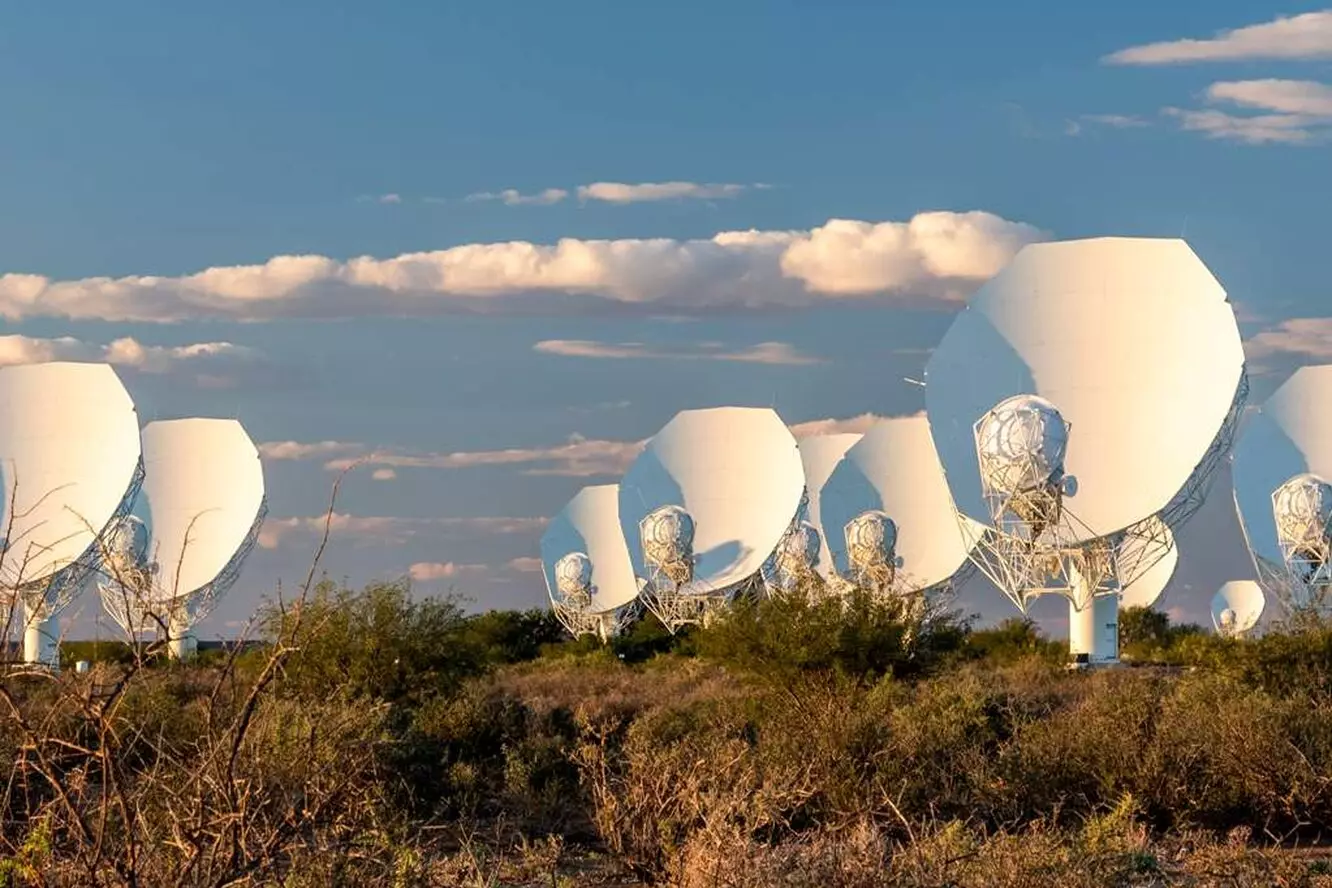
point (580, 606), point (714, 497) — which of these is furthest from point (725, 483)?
point (580, 606)

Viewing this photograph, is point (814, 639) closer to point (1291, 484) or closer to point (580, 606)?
point (1291, 484)

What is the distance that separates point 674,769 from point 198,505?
125ft

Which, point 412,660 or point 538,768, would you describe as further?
point 412,660

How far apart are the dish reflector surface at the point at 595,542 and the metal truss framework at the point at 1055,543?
2570cm

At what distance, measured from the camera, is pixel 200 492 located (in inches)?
1983

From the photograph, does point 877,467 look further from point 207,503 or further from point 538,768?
point 538,768

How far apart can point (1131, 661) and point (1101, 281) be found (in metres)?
13.6

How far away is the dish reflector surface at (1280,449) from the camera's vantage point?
52.5m

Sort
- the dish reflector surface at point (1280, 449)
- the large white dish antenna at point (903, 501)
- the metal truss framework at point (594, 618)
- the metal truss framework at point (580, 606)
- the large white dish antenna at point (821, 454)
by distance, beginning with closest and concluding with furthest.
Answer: the dish reflector surface at point (1280, 449)
the large white dish antenna at point (903, 501)
the metal truss framework at point (580, 606)
the metal truss framework at point (594, 618)
the large white dish antenna at point (821, 454)

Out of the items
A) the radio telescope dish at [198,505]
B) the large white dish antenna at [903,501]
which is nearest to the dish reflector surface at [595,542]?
the large white dish antenna at [903,501]

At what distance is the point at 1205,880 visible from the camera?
12453mm

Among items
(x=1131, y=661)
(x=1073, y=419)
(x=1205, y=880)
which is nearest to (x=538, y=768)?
(x=1205, y=880)

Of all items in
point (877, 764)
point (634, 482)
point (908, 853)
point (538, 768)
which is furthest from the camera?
point (634, 482)

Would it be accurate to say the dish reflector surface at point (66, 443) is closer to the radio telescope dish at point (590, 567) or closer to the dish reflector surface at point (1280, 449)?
the radio telescope dish at point (590, 567)
